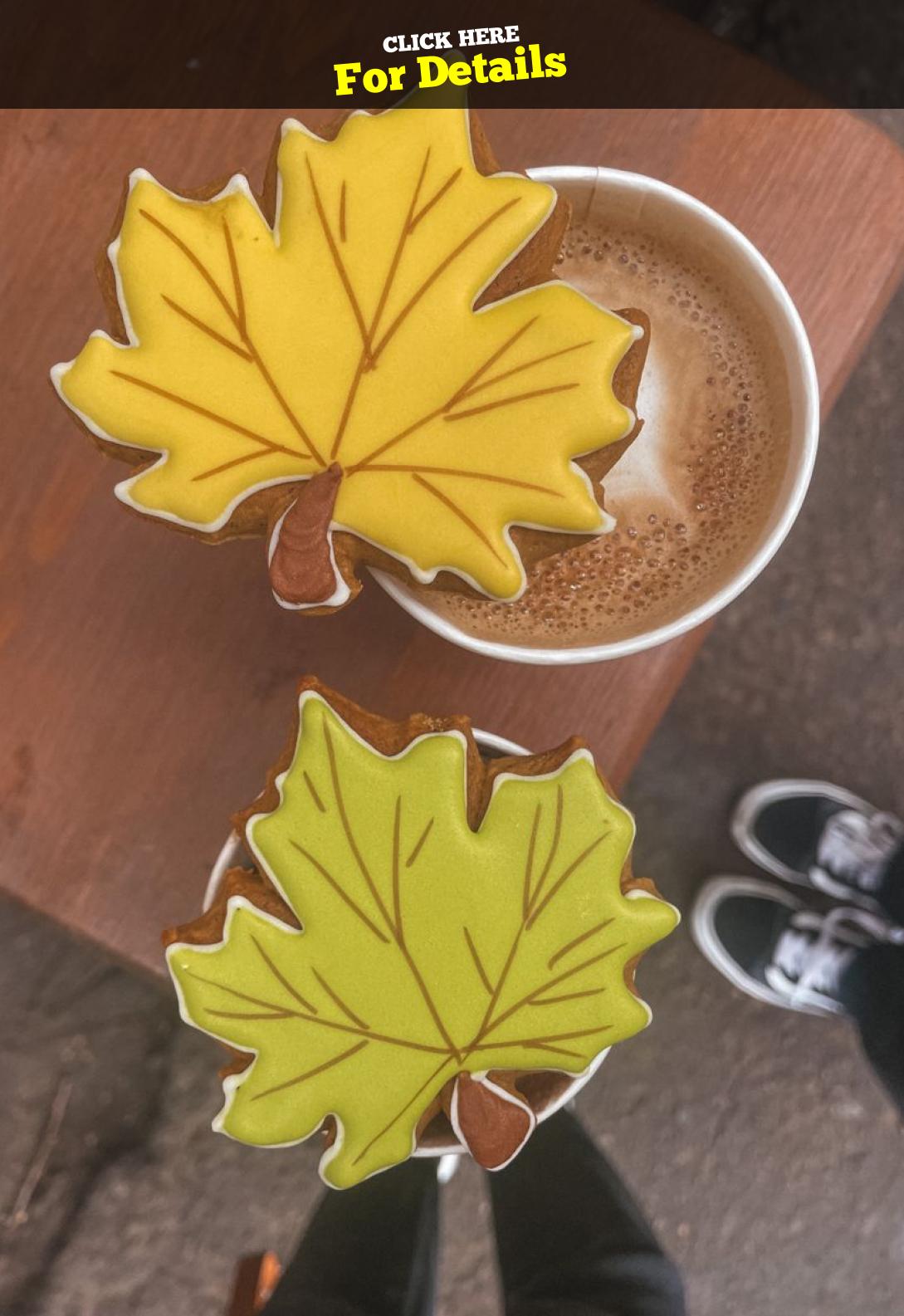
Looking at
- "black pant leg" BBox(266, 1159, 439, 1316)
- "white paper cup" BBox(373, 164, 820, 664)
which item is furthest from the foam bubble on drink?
"black pant leg" BBox(266, 1159, 439, 1316)

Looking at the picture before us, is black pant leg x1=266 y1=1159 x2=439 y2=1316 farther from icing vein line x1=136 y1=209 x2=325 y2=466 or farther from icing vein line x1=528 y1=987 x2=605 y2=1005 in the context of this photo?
icing vein line x1=136 y1=209 x2=325 y2=466

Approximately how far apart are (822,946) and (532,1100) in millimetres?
648

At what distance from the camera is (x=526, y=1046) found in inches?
18.3

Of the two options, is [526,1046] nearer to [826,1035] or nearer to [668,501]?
[668,501]

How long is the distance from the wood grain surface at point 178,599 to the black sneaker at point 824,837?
0.48 meters

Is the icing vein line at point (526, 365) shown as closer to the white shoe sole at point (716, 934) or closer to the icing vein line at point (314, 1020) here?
the icing vein line at point (314, 1020)

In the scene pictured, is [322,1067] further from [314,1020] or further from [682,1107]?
[682,1107]

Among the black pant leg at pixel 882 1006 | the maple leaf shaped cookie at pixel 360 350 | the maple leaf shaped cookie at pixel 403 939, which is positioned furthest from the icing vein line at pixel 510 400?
the black pant leg at pixel 882 1006

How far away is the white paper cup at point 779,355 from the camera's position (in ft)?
1.48

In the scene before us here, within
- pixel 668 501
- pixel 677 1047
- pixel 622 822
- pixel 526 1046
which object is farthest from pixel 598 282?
pixel 677 1047

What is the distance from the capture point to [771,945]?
3.42 feet

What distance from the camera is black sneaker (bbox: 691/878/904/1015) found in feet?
3.42

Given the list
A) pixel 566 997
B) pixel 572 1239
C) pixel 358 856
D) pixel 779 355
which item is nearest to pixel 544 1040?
pixel 566 997

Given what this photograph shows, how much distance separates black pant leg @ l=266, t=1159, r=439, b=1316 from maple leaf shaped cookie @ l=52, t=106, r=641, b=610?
1.99ft
